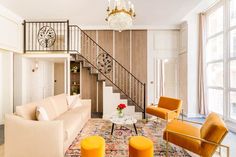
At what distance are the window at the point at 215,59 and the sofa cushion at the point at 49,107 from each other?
15.9ft

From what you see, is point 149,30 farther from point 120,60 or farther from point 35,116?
point 35,116

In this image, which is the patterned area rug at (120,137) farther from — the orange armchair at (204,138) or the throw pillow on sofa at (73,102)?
the throw pillow on sofa at (73,102)

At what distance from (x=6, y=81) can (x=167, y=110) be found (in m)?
5.09

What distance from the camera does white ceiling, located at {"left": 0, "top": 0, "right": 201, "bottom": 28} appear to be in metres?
3.97

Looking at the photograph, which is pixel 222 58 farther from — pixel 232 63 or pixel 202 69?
pixel 202 69

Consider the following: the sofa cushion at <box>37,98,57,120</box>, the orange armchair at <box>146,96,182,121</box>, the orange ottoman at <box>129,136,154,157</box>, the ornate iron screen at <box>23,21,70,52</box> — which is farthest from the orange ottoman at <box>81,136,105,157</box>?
the ornate iron screen at <box>23,21,70,52</box>

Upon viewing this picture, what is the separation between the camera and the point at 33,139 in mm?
2203

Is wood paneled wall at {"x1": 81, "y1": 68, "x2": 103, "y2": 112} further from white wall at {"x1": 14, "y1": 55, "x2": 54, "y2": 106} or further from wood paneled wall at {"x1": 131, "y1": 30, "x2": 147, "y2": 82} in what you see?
white wall at {"x1": 14, "y1": 55, "x2": 54, "y2": 106}

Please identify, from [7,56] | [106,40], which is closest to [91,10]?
[106,40]

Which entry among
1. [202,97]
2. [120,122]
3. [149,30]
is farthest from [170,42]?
[120,122]

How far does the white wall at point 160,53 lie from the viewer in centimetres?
587

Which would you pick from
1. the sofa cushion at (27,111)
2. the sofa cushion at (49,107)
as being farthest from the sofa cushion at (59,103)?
the sofa cushion at (27,111)

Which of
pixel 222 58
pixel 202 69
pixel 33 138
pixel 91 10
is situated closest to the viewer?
pixel 33 138

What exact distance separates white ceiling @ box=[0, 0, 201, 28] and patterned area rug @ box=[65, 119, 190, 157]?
352 centimetres
